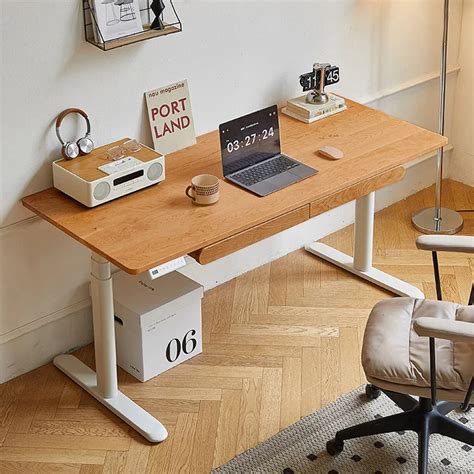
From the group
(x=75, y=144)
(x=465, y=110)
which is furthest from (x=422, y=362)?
(x=465, y=110)

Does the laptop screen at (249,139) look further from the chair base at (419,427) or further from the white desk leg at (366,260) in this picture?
the chair base at (419,427)

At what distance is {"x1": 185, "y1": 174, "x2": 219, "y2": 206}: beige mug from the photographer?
333cm

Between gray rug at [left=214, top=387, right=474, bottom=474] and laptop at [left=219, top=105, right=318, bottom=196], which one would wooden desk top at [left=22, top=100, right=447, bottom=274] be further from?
gray rug at [left=214, top=387, right=474, bottom=474]

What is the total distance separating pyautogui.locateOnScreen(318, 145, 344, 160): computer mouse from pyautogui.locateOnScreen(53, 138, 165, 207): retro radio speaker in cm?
61

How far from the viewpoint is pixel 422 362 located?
9.71 feet

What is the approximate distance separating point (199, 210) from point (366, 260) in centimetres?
119

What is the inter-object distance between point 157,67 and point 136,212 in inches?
24.4

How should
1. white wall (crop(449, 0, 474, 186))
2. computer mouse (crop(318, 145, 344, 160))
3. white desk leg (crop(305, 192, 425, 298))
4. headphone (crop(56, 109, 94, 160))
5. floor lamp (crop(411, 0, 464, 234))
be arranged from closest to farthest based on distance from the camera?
headphone (crop(56, 109, 94, 160))
computer mouse (crop(318, 145, 344, 160))
white desk leg (crop(305, 192, 425, 298))
floor lamp (crop(411, 0, 464, 234))
white wall (crop(449, 0, 474, 186))

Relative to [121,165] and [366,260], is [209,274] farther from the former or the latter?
[121,165]

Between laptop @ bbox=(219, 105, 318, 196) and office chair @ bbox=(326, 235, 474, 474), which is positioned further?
laptop @ bbox=(219, 105, 318, 196)

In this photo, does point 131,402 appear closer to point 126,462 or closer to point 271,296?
point 126,462

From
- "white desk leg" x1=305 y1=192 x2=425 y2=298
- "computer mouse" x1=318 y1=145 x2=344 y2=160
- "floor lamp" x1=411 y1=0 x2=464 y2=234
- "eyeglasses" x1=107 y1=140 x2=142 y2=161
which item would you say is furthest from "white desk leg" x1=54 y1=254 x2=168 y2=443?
"floor lamp" x1=411 y1=0 x2=464 y2=234

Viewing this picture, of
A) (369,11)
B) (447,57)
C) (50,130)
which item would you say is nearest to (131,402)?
(50,130)

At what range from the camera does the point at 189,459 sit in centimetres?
332
